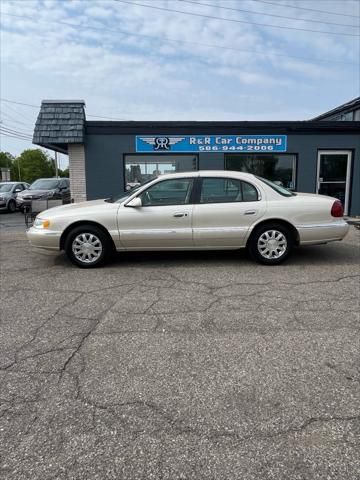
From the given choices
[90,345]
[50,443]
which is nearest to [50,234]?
[90,345]

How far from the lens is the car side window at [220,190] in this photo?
20.1 ft

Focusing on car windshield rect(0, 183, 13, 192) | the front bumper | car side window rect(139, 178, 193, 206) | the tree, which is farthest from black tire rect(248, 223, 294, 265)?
the tree

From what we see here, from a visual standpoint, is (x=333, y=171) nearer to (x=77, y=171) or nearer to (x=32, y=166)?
(x=77, y=171)

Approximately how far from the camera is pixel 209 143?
1123cm

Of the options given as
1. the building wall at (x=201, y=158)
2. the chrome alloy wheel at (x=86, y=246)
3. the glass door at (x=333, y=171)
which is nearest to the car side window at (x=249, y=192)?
the chrome alloy wheel at (x=86, y=246)

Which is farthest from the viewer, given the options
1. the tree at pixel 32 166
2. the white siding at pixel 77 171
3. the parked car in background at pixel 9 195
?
the tree at pixel 32 166

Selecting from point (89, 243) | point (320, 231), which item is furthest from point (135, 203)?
point (320, 231)

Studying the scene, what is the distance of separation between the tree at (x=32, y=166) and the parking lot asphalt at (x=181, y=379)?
9907 centimetres

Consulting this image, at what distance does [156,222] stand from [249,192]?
5.37 feet

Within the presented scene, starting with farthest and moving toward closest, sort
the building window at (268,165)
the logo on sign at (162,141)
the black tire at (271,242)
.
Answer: the building window at (268,165)
the logo on sign at (162,141)
the black tire at (271,242)

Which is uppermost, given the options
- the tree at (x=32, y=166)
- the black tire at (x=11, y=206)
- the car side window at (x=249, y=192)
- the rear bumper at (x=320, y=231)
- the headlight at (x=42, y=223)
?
the tree at (x=32, y=166)

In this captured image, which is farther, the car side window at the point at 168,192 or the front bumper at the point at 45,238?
the car side window at the point at 168,192

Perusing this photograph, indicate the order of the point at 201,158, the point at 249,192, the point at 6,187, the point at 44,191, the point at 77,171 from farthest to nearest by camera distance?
the point at 6,187 < the point at 44,191 < the point at 201,158 < the point at 77,171 < the point at 249,192

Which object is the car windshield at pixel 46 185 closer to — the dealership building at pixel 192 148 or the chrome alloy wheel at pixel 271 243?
the dealership building at pixel 192 148
